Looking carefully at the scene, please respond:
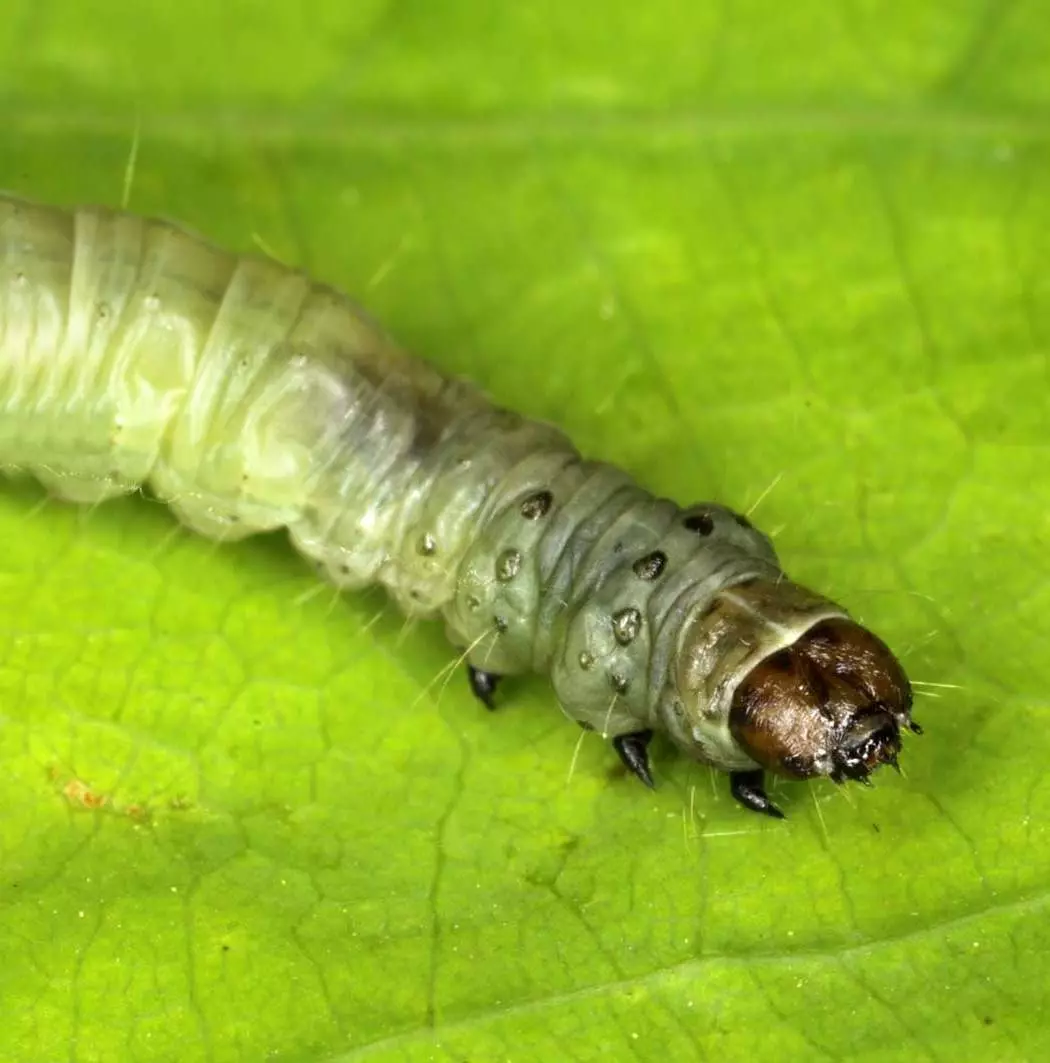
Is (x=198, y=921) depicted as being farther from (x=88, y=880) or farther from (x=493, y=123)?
(x=493, y=123)

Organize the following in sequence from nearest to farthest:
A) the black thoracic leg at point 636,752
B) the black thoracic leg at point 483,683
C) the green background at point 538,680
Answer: the green background at point 538,680 → the black thoracic leg at point 636,752 → the black thoracic leg at point 483,683

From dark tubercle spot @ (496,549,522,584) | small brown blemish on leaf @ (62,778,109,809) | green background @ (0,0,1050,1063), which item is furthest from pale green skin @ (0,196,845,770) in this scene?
small brown blemish on leaf @ (62,778,109,809)

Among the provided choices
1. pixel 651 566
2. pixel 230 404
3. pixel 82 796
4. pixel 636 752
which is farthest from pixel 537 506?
pixel 82 796

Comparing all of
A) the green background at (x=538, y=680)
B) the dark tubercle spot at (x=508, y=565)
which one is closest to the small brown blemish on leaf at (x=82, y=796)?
the green background at (x=538, y=680)

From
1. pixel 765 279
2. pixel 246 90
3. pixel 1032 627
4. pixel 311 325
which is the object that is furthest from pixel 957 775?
pixel 246 90

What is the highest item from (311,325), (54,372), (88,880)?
(311,325)

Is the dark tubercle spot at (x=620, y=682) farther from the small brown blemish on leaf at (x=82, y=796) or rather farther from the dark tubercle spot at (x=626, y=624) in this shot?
the small brown blemish on leaf at (x=82, y=796)
